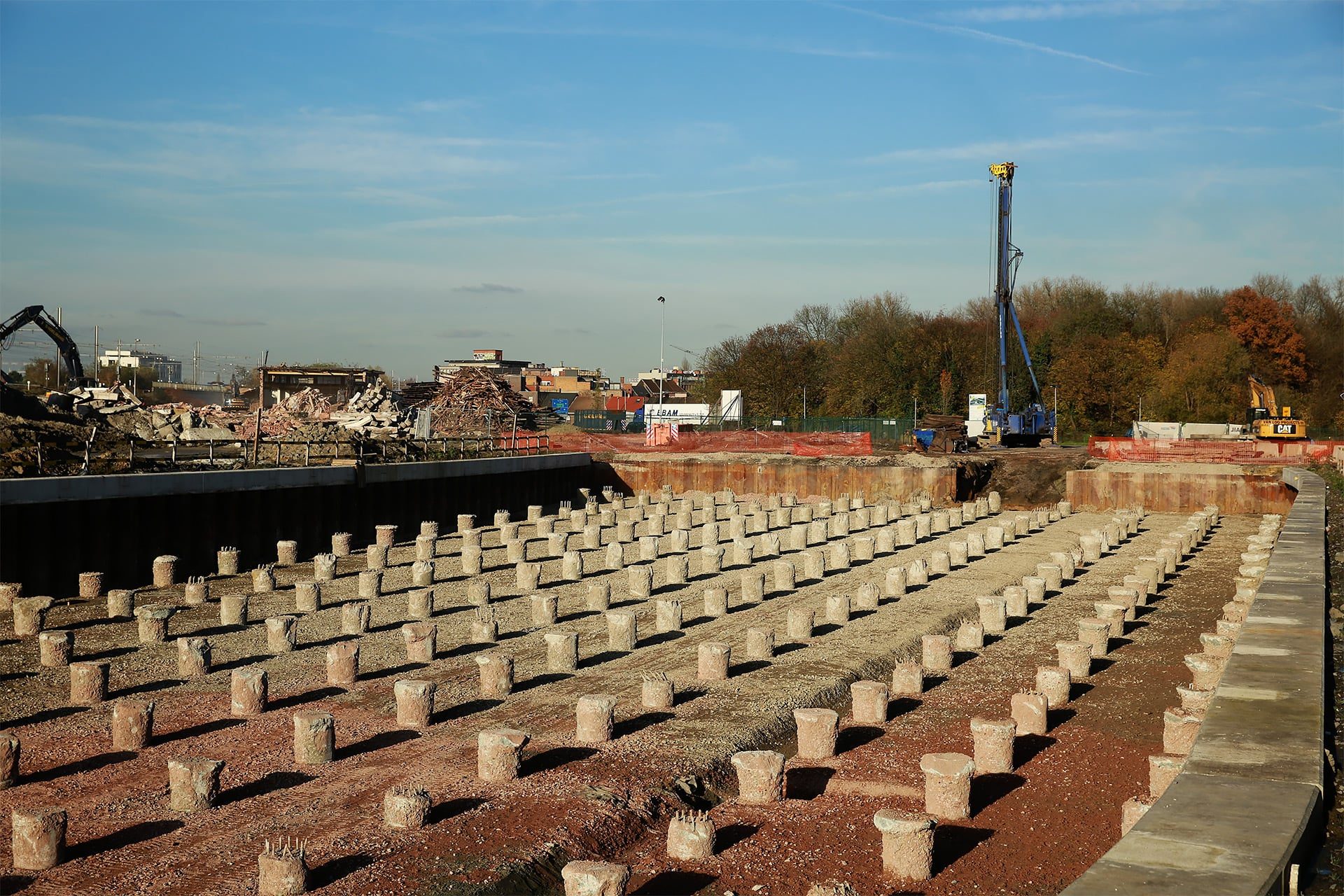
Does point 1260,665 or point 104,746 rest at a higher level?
point 1260,665

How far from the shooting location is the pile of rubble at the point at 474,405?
58406mm

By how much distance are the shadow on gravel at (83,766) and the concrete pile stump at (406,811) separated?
3857mm

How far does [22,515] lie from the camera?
22453 mm

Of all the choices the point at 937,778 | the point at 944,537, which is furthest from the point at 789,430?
the point at 937,778

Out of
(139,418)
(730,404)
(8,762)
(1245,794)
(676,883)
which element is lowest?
(676,883)

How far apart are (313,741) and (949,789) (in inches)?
243

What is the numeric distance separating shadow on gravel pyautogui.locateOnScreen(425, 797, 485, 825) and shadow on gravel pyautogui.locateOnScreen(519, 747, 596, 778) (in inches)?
30.2

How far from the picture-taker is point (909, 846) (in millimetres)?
9406

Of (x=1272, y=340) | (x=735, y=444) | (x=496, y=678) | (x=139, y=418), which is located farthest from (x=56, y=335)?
(x=1272, y=340)

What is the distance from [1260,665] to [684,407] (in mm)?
54355

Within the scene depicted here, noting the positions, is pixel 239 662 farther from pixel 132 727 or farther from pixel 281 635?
pixel 132 727

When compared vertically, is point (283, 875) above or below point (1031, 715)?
below

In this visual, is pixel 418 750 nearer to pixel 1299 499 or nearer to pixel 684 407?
pixel 1299 499

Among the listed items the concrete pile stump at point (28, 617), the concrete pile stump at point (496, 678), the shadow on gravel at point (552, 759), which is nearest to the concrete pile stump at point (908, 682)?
the shadow on gravel at point (552, 759)
